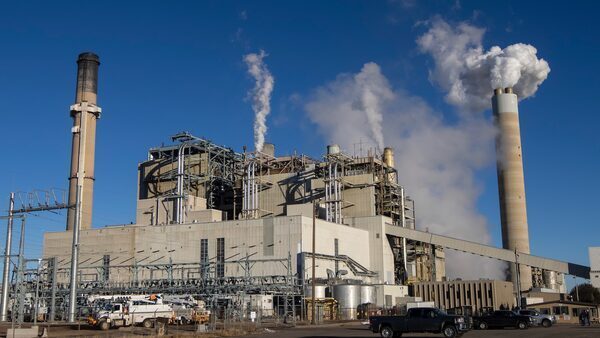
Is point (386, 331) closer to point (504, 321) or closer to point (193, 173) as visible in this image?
point (504, 321)

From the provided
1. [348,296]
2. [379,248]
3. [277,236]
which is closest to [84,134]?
[277,236]

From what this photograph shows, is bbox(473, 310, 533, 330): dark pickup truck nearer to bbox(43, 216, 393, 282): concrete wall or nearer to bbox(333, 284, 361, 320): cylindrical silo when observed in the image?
bbox(333, 284, 361, 320): cylindrical silo

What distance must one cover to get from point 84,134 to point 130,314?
2059 inches

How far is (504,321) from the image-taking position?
45750 mm

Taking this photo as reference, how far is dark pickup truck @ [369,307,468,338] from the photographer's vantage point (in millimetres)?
32375

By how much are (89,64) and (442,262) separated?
211ft

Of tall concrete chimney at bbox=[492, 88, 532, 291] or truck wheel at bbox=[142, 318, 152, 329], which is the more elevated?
tall concrete chimney at bbox=[492, 88, 532, 291]

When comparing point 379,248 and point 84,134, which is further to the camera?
point 84,134

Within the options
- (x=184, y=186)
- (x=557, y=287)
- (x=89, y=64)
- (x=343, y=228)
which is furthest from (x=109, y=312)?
(x=557, y=287)

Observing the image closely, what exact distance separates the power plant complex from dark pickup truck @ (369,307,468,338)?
3328 cm

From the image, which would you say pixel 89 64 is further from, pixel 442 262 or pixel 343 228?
pixel 442 262

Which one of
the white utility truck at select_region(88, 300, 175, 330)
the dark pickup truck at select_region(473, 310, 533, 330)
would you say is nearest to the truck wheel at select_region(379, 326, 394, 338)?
the dark pickup truck at select_region(473, 310, 533, 330)

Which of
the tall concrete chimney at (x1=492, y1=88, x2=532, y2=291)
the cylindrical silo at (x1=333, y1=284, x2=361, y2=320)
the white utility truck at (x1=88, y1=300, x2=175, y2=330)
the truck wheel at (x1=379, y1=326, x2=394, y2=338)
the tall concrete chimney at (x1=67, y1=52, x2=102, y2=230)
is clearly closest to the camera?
the truck wheel at (x1=379, y1=326, x2=394, y2=338)

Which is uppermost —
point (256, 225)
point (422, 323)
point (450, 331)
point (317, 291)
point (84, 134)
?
point (84, 134)
